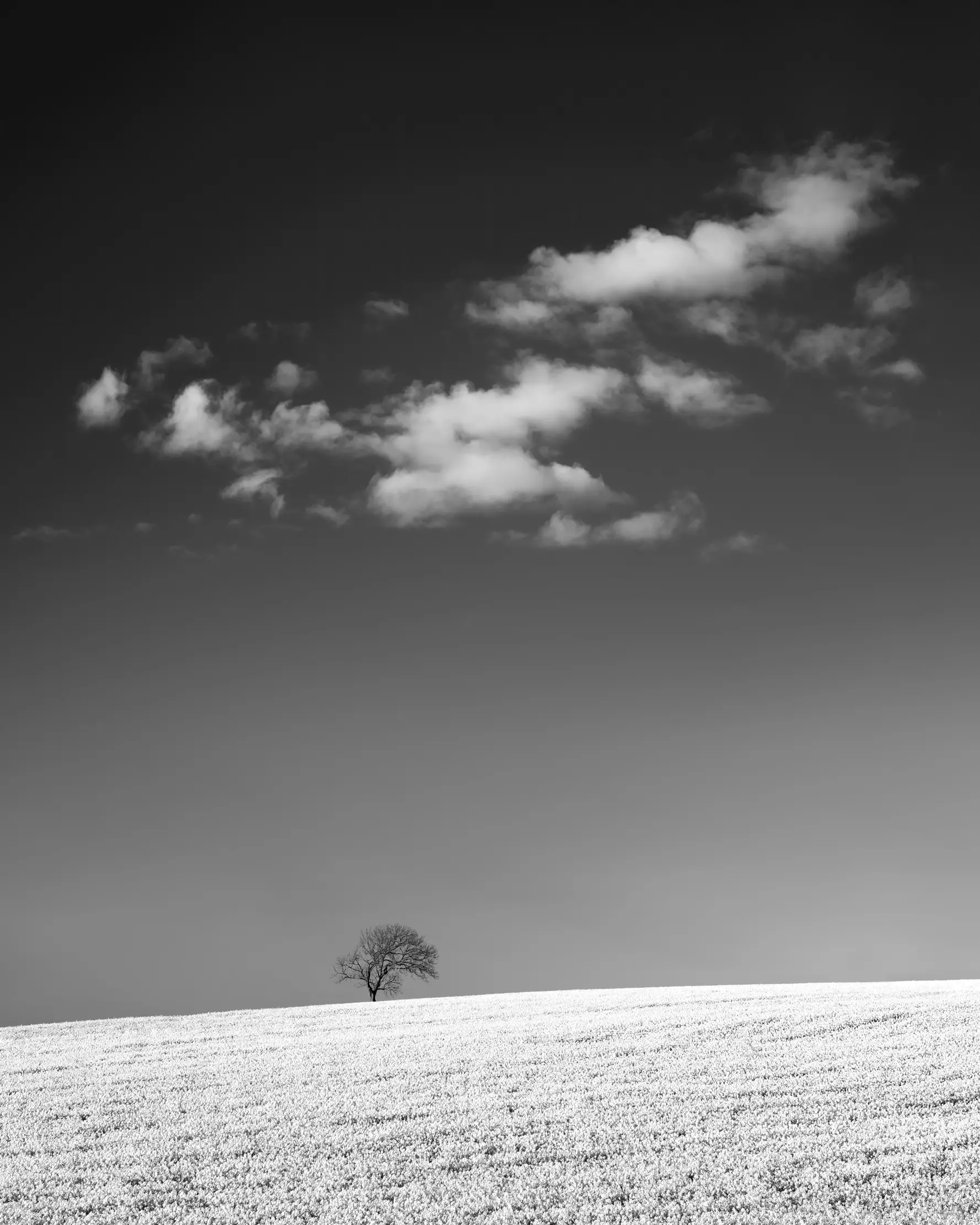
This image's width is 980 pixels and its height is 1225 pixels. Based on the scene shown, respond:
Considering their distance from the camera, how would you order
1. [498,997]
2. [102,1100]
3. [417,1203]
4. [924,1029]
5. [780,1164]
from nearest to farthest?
[417,1203] → [780,1164] → [102,1100] → [924,1029] → [498,997]

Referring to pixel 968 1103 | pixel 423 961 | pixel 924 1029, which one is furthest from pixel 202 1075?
pixel 423 961

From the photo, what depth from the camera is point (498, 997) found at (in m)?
55.6

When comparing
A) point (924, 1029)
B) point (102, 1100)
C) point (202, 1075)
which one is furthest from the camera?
point (924, 1029)

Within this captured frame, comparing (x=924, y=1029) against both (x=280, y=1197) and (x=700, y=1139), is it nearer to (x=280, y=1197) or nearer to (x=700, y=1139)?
(x=700, y=1139)

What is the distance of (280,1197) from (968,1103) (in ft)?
44.0

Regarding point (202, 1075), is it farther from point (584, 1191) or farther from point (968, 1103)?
point (968, 1103)

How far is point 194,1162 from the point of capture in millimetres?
16297

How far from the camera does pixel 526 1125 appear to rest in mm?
17453

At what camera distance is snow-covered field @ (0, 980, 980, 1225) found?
13375 mm

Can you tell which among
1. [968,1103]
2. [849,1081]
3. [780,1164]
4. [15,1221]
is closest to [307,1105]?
[15,1221]

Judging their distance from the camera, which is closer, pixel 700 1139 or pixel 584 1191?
pixel 584 1191

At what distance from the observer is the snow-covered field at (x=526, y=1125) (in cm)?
1338

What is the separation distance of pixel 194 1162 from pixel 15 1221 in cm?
334

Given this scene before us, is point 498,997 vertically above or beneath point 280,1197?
beneath
